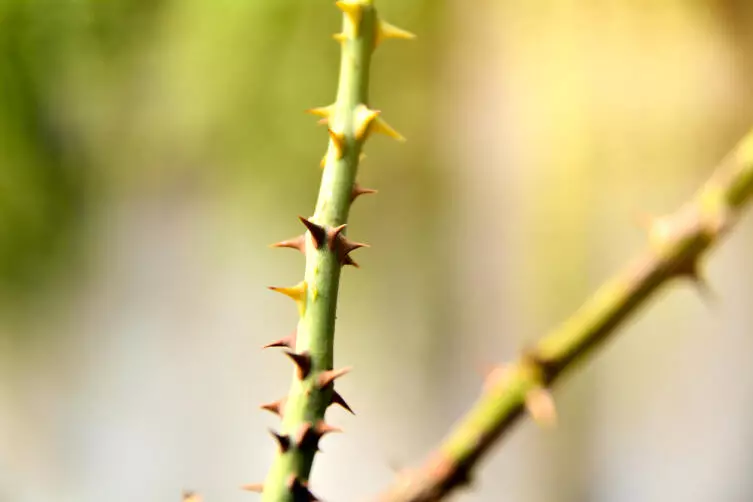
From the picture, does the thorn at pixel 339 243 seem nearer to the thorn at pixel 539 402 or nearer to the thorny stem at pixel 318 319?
the thorny stem at pixel 318 319

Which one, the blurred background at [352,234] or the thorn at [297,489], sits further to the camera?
the blurred background at [352,234]

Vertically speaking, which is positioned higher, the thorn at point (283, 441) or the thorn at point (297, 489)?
the thorn at point (283, 441)

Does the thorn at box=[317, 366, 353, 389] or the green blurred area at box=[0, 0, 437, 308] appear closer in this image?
the thorn at box=[317, 366, 353, 389]

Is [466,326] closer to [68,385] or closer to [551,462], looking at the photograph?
[551,462]

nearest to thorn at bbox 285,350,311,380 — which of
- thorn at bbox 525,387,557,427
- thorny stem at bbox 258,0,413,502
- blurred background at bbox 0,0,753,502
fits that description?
thorny stem at bbox 258,0,413,502

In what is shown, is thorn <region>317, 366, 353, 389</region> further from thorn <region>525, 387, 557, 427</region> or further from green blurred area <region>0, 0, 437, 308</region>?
green blurred area <region>0, 0, 437, 308</region>

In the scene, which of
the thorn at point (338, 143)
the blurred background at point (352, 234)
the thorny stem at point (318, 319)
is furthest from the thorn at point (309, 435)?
the blurred background at point (352, 234)

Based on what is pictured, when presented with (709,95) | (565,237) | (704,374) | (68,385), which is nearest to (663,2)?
(709,95)
